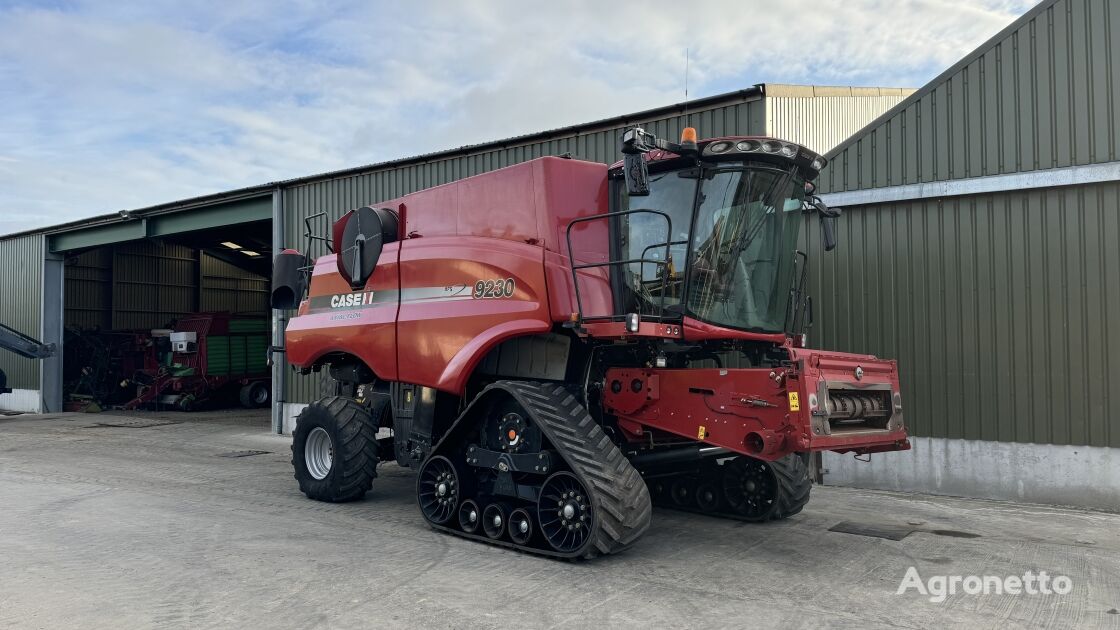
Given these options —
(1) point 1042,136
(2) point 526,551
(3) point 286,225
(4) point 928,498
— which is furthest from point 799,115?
(3) point 286,225

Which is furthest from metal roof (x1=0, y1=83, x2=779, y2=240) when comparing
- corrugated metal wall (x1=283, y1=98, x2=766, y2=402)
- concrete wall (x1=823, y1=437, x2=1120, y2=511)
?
concrete wall (x1=823, y1=437, x2=1120, y2=511)

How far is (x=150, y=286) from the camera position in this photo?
27750mm

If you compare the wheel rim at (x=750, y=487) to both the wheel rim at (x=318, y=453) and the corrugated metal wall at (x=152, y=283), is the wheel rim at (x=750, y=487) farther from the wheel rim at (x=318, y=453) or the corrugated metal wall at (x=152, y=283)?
the corrugated metal wall at (x=152, y=283)

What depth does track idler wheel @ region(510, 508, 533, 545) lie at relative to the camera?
6.46 m

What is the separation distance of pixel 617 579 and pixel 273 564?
101 inches

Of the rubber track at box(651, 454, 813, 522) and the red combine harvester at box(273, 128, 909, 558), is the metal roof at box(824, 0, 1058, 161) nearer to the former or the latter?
the red combine harvester at box(273, 128, 909, 558)

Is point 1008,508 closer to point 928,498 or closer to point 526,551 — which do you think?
point 928,498

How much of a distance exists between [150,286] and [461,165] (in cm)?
1858

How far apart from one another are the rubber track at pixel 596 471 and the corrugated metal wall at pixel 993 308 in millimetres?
4817

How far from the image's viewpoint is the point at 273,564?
607cm

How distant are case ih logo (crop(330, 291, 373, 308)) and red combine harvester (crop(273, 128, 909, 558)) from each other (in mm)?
67

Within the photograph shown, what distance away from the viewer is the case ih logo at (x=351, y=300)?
845 centimetres

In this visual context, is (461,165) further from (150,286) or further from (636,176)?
(150,286)

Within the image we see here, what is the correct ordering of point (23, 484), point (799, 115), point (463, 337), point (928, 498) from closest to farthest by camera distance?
point (463, 337) → point (928, 498) → point (23, 484) → point (799, 115)
